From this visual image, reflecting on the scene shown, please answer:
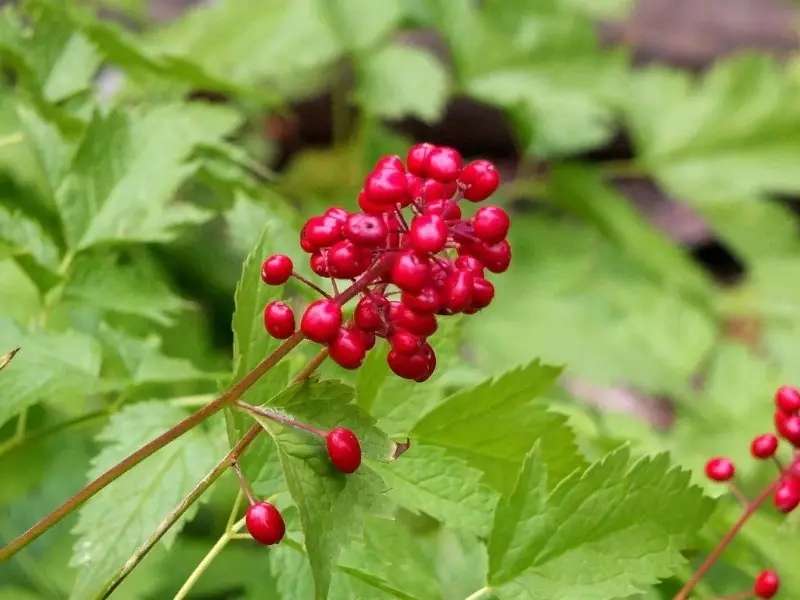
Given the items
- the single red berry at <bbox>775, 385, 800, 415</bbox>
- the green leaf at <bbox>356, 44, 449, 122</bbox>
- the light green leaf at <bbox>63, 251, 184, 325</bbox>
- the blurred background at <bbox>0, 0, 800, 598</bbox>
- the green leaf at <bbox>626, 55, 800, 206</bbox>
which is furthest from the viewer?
the green leaf at <bbox>626, 55, 800, 206</bbox>

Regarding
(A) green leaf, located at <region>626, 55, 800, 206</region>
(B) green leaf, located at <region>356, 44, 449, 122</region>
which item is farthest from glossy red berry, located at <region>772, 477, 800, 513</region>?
(A) green leaf, located at <region>626, 55, 800, 206</region>

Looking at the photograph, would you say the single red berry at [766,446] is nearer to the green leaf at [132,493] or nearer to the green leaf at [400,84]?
the green leaf at [132,493]

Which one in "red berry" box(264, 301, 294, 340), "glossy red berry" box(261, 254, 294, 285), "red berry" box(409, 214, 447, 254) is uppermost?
"red berry" box(409, 214, 447, 254)

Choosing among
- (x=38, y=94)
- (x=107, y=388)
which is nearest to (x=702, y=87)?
(x=38, y=94)

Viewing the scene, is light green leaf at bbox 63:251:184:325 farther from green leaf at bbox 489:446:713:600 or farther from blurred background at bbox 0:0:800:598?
green leaf at bbox 489:446:713:600

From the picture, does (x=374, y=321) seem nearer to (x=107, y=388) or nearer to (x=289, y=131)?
(x=107, y=388)
